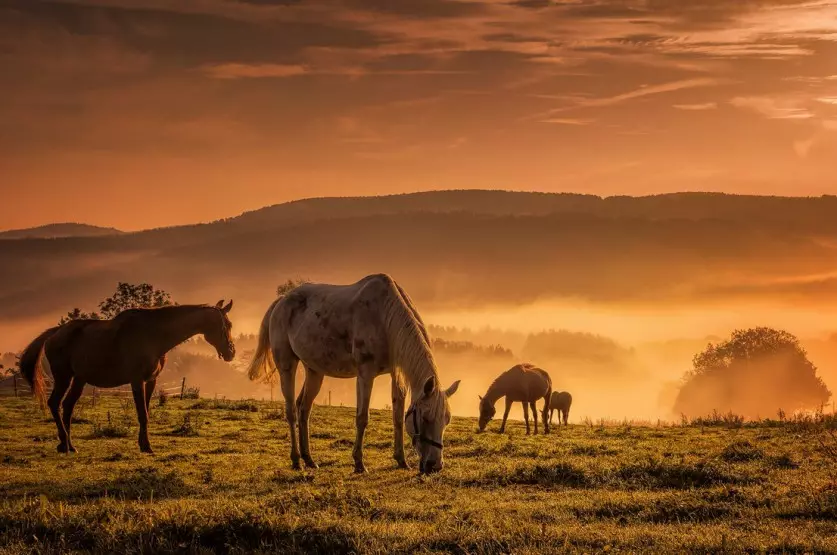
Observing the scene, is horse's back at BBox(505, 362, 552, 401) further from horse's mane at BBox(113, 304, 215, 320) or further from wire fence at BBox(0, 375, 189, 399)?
horse's mane at BBox(113, 304, 215, 320)

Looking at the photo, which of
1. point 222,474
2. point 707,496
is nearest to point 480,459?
point 222,474

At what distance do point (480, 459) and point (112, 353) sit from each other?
9250 mm

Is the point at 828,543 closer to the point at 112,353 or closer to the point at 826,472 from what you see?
the point at 826,472

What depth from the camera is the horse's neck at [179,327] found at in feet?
69.3

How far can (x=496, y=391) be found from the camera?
31.9 meters

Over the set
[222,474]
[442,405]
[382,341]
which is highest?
[382,341]

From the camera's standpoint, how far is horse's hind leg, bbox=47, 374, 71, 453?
20.7 metres

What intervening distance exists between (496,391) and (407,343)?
15.9 m

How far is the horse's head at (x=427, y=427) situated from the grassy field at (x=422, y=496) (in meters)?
0.40

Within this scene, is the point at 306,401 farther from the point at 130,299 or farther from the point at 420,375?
the point at 130,299

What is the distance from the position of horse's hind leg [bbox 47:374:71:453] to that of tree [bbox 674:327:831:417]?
83.2 meters

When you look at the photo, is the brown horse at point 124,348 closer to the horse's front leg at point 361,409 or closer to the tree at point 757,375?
the horse's front leg at point 361,409

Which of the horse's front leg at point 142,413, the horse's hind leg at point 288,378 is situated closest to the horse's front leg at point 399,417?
the horse's hind leg at point 288,378

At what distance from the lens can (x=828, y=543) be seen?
990cm
